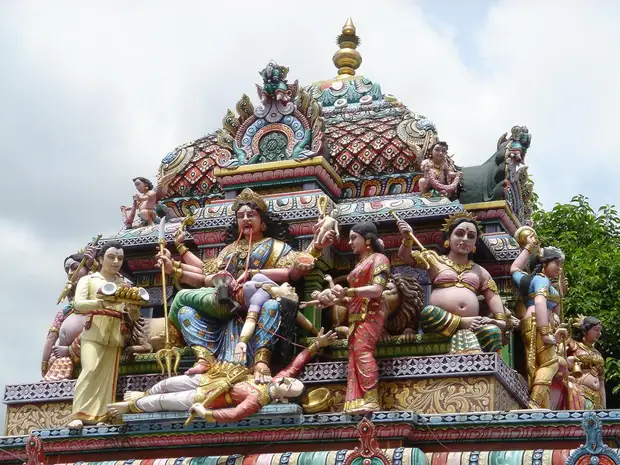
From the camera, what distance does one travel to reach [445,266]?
52.5ft

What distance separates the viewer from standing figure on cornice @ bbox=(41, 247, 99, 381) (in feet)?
55.1

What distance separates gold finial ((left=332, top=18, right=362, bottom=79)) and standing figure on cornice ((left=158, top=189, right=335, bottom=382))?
4.77m

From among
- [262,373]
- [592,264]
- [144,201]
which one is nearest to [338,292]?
[262,373]

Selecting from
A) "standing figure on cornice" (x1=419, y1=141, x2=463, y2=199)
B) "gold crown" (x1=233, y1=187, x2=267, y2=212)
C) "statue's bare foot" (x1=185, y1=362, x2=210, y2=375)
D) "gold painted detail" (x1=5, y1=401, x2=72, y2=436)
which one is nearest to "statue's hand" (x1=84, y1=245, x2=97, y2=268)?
"gold painted detail" (x1=5, y1=401, x2=72, y2=436)

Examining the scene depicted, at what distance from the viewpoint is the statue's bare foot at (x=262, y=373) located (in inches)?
591

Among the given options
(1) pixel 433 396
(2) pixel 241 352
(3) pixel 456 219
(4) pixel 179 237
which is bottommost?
(1) pixel 433 396

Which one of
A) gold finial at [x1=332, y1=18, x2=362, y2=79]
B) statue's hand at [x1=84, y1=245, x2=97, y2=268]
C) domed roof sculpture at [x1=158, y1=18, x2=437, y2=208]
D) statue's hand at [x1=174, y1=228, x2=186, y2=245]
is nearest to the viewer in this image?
statue's hand at [x1=174, y1=228, x2=186, y2=245]

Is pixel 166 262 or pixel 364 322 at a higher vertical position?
pixel 166 262

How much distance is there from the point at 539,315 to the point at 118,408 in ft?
17.0

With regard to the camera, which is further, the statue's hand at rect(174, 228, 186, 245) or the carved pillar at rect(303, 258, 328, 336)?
the statue's hand at rect(174, 228, 186, 245)

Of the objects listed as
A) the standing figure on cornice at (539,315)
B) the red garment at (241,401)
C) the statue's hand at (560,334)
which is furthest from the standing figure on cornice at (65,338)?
the statue's hand at (560,334)

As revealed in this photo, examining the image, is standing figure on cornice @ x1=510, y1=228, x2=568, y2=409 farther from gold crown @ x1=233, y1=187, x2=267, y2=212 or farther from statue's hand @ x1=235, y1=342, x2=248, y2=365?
statue's hand @ x1=235, y1=342, x2=248, y2=365

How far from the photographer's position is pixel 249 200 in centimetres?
1664

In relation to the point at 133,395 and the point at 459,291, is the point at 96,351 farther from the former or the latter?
the point at 459,291
